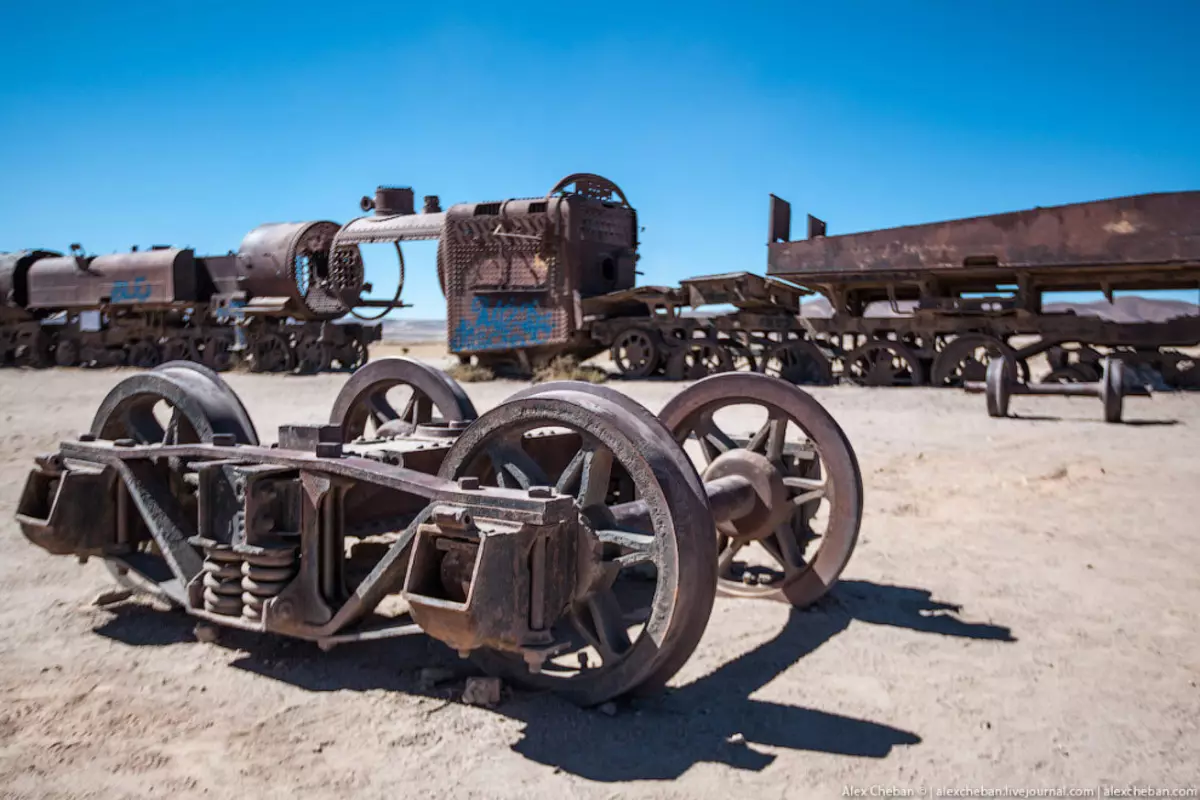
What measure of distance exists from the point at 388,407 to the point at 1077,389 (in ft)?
25.4

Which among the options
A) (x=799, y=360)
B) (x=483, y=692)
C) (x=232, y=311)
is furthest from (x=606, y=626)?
(x=232, y=311)

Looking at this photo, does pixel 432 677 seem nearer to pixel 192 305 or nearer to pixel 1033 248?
pixel 1033 248

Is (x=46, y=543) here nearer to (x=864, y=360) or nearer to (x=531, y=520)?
(x=531, y=520)

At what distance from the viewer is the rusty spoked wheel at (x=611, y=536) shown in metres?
3.09

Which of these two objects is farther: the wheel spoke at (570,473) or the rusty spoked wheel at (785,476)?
the rusty spoked wheel at (785,476)

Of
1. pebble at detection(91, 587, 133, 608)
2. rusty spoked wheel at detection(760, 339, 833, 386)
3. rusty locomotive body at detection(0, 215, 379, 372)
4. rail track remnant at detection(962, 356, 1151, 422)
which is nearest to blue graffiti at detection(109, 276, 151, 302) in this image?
rusty locomotive body at detection(0, 215, 379, 372)

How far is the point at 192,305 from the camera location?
20453 millimetres

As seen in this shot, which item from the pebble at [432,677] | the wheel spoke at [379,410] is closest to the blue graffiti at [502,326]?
the wheel spoke at [379,410]

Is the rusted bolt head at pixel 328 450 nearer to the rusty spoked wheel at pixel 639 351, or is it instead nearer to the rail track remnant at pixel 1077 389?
the rail track remnant at pixel 1077 389

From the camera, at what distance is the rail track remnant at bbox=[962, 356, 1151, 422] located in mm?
9555

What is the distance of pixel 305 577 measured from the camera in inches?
138

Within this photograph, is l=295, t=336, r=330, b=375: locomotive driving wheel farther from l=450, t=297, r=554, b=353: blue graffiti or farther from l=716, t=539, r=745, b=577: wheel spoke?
l=716, t=539, r=745, b=577: wheel spoke

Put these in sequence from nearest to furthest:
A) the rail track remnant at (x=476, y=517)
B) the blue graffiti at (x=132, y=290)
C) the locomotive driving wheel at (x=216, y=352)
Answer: the rail track remnant at (x=476, y=517)
the locomotive driving wheel at (x=216, y=352)
the blue graffiti at (x=132, y=290)

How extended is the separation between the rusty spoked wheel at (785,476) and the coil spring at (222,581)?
203 centimetres
